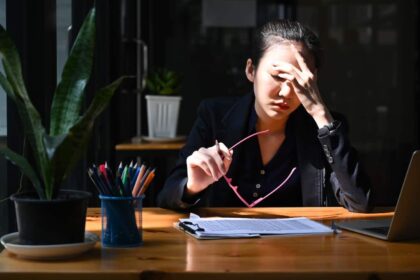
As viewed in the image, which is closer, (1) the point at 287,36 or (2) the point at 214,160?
(2) the point at 214,160

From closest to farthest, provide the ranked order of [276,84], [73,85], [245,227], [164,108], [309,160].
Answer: [73,85] < [245,227] < [276,84] < [309,160] < [164,108]

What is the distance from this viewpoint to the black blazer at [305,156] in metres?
2.25

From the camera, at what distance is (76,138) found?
4.81ft

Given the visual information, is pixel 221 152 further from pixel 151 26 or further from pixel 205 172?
pixel 151 26

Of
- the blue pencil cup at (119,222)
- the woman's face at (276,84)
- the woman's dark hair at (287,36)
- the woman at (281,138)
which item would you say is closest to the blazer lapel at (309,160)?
the woman at (281,138)

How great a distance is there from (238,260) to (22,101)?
1.78ft

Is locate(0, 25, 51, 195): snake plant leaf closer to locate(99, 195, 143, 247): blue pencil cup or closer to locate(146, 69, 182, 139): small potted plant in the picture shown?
locate(99, 195, 143, 247): blue pencil cup

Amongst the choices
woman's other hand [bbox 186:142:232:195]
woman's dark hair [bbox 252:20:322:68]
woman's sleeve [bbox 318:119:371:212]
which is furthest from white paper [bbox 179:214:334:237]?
woman's dark hair [bbox 252:20:322:68]

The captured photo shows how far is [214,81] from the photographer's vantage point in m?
5.97

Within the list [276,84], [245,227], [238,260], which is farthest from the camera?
[276,84]

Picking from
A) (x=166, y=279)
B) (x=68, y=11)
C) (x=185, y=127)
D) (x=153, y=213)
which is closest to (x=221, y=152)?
(x=153, y=213)

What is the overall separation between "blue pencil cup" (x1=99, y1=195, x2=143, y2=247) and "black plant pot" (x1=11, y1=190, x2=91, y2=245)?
117 mm

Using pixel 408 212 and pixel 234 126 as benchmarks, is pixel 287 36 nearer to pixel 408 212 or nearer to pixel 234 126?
pixel 234 126

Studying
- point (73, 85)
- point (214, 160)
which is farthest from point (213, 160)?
point (73, 85)
